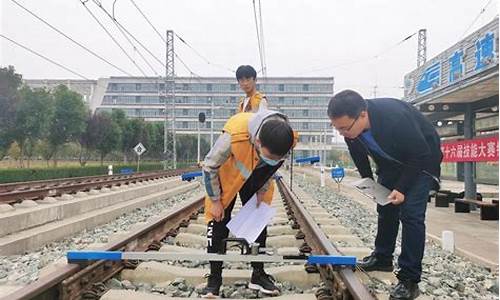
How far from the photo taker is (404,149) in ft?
10.1

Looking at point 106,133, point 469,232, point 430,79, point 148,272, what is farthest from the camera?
point 106,133

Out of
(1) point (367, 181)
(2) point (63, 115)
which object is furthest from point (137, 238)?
(2) point (63, 115)

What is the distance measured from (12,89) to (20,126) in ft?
7.64

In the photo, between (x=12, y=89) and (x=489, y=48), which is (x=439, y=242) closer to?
(x=489, y=48)

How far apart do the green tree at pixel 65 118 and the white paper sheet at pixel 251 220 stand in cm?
3376

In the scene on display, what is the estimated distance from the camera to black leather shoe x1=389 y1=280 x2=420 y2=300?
3025mm

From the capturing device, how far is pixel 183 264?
4145mm

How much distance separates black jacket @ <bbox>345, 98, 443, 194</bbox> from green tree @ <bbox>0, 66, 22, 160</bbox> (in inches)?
1133

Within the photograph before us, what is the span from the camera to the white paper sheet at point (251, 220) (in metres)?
3.22

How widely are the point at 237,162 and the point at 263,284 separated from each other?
33.1 inches

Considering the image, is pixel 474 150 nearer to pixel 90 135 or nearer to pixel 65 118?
pixel 65 118

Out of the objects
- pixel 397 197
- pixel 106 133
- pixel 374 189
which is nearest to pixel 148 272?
pixel 374 189

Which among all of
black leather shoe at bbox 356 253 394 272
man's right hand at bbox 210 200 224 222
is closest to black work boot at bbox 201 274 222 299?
man's right hand at bbox 210 200 224 222

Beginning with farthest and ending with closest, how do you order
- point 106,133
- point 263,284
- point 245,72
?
point 106,133 → point 245,72 → point 263,284
